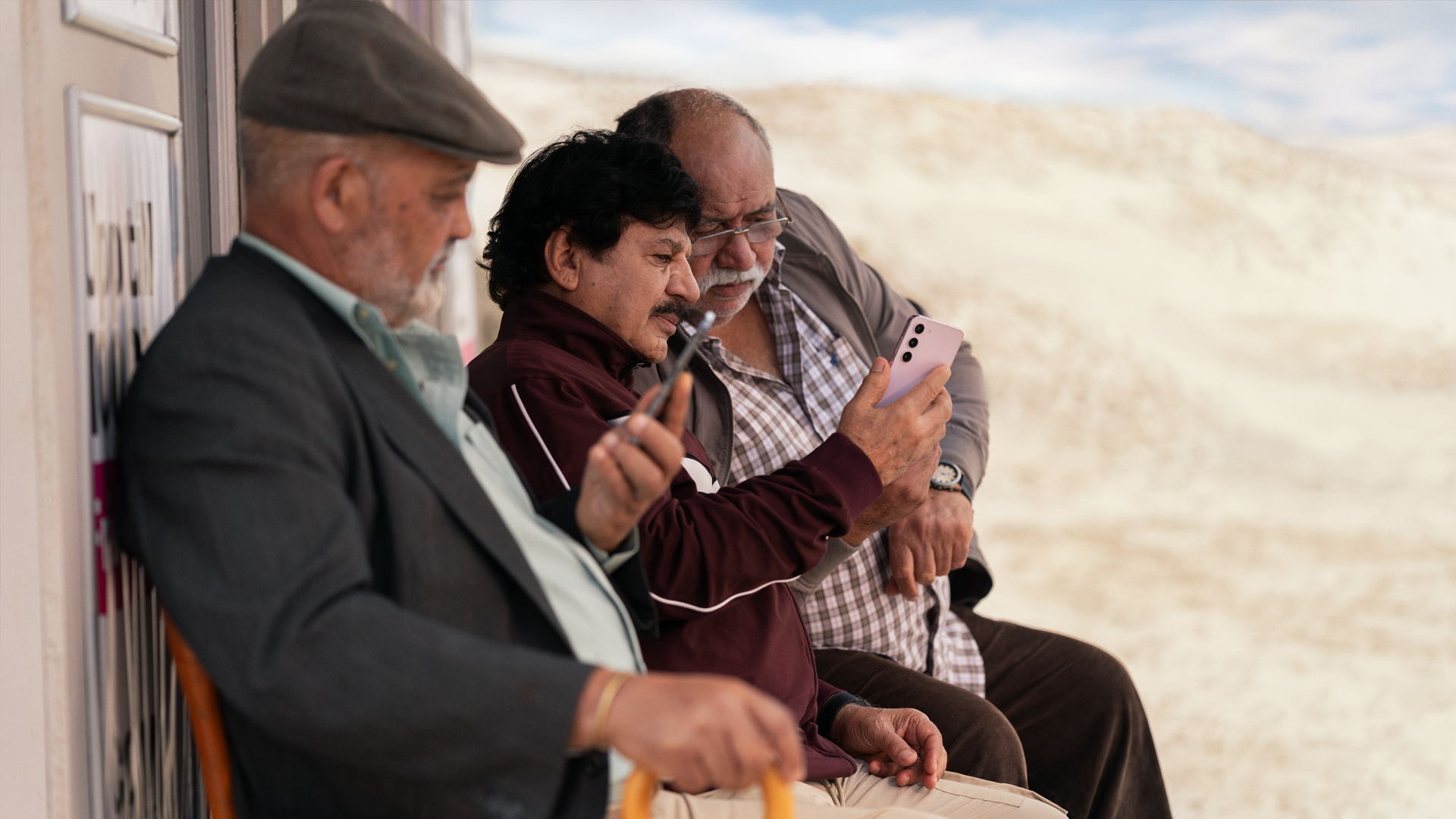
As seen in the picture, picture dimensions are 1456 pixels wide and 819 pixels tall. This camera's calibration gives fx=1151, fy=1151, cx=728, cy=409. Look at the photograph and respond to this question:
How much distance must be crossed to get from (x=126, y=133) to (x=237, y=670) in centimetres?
64

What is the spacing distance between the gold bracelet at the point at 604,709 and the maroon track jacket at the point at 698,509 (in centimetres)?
49

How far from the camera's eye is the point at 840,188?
11.8 metres

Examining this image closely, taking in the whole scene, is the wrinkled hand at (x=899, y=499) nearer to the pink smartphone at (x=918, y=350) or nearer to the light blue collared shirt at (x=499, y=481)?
the pink smartphone at (x=918, y=350)

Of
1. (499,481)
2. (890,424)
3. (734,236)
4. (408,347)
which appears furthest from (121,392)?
(734,236)

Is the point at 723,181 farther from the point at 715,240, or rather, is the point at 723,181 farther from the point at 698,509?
the point at 698,509

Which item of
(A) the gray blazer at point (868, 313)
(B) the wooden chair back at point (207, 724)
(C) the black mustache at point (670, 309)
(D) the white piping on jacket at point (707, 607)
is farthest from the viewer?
(A) the gray blazer at point (868, 313)

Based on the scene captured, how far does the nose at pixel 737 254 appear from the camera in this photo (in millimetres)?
2141

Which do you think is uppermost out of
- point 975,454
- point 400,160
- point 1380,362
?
point 400,160

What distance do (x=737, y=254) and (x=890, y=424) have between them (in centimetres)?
64

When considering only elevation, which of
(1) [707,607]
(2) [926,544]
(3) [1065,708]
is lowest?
(3) [1065,708]

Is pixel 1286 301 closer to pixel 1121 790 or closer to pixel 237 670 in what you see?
pixel 1121 790

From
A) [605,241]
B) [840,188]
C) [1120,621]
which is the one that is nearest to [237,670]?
[605,241]

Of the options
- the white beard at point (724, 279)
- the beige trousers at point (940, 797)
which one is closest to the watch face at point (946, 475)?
the white beard at point (724, 279)

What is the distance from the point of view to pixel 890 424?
1.62 m
